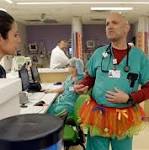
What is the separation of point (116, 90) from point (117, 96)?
0.05 metres

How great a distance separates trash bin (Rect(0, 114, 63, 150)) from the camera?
68 cm

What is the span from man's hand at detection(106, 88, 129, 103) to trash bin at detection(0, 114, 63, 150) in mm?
1194

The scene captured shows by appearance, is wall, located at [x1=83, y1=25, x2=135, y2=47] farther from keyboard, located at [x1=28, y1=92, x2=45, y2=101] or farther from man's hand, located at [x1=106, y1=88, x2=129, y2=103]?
man's hand, located at [x1=106, y1=88, x2=129, y2=103]

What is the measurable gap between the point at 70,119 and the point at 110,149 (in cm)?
82

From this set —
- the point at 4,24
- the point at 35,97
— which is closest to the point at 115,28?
the point at 4,24

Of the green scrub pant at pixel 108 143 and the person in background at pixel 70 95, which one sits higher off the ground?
the person in background at pixel 70 95

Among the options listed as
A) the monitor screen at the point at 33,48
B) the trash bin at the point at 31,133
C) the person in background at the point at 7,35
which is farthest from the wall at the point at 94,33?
the trash bin at the point at 31,133

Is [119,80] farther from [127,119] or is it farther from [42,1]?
[42,1]

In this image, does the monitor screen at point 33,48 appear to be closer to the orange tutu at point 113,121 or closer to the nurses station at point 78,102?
the nurses station at point 78,102

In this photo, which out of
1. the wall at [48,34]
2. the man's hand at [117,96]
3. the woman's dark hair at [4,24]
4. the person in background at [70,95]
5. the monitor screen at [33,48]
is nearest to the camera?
the woman's dark hair at [4,24]

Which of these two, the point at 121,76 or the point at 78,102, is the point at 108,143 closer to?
the point at 121,76

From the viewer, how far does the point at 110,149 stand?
233 cm

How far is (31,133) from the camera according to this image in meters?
0.70

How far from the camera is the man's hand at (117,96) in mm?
1962
